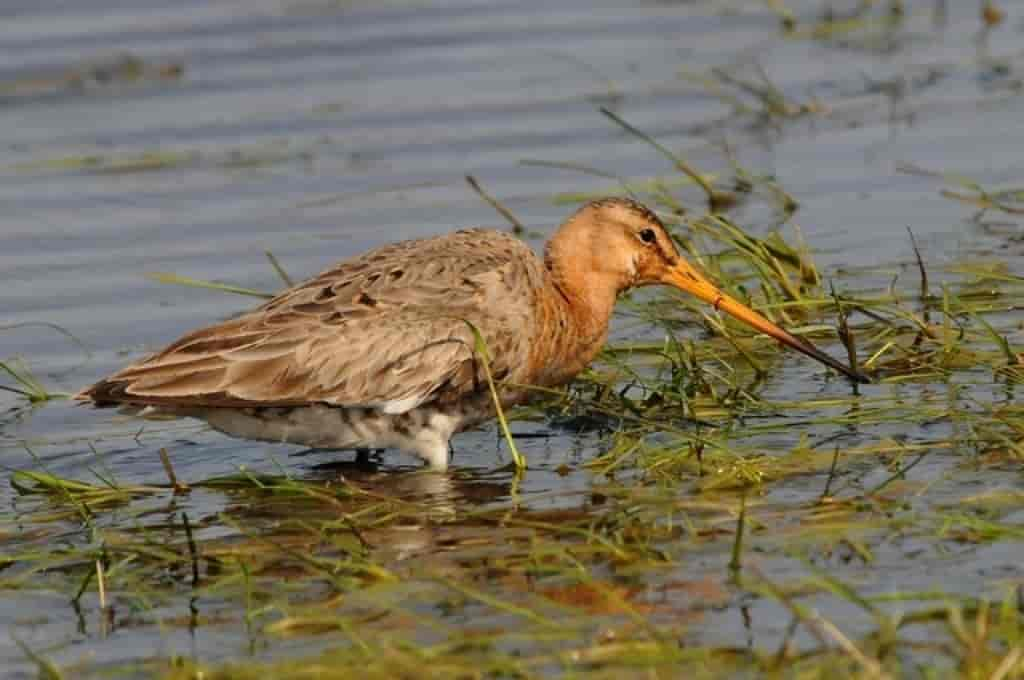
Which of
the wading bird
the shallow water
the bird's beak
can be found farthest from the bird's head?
the shallow water

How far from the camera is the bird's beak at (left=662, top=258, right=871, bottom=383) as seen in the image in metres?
9.27

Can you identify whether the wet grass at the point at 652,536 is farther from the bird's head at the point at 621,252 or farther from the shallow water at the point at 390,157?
the bird's head at the point at 621,252

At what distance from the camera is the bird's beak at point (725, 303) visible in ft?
30.4

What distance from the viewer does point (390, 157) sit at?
13891mm

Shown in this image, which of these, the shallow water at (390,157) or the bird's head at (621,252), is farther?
the bird's head at (621,252)

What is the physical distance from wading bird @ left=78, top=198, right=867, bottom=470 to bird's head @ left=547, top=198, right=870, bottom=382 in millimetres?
194

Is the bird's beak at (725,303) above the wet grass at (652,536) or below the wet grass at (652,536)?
above

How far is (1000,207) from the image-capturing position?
36.8 ft

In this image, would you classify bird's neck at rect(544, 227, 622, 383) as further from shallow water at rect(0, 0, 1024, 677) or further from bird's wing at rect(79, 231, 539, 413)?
shallow water at rect(0, 0, 1024, 677)

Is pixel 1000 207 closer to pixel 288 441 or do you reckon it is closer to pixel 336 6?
pixel 288 441

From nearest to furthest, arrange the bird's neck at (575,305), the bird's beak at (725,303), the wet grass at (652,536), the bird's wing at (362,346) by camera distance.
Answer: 1. the wet grass at (652,536)
2. the bird's wing at (362,346)
3. the bird's neck at (575,305)
4. the bird's beak at (725,303)

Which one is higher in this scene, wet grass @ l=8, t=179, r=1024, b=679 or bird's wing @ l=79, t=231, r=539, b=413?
bird's wing @ l=79, t=231, r=539, b=413

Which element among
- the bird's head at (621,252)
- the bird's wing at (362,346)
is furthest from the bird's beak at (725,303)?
the bird's wing at (362,346)

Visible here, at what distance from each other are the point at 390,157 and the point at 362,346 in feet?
17.3
